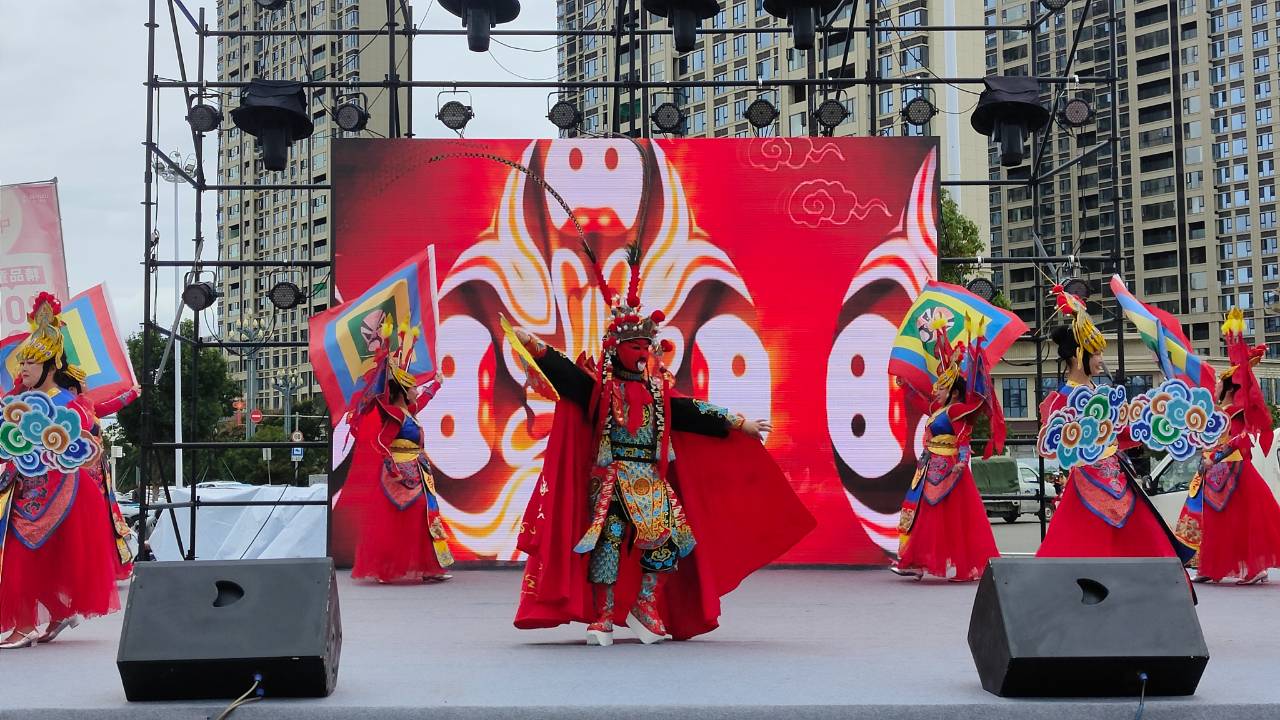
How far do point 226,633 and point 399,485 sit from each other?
14.1 feet

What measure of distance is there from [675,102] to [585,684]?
21.5 ft

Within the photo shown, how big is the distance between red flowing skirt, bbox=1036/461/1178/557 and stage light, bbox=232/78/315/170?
17.5 feet

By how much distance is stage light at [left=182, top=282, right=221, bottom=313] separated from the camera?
8.68m

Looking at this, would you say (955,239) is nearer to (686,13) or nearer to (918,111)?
(918,111)

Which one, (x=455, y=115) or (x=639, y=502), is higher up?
(x=455, y=115)

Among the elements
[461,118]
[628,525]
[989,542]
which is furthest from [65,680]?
[461,118]

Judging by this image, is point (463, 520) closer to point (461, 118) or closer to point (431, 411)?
point (431, 411)

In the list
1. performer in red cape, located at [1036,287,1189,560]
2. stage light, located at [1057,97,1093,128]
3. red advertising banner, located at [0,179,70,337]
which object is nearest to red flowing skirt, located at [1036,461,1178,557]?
performer in red cape, located at [1036,287,1189,560]

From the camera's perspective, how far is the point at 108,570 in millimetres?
5320

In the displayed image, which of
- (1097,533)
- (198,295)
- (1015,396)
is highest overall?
(198,295)

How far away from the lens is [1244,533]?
7531 mm

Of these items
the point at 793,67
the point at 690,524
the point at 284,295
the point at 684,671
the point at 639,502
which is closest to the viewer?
the point at 684,671

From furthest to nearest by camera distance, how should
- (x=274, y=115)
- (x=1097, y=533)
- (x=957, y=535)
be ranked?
(x=274, y=115) < (x=957, y=535) < (x=1097, y=533)

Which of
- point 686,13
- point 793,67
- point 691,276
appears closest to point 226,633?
point 691,276
